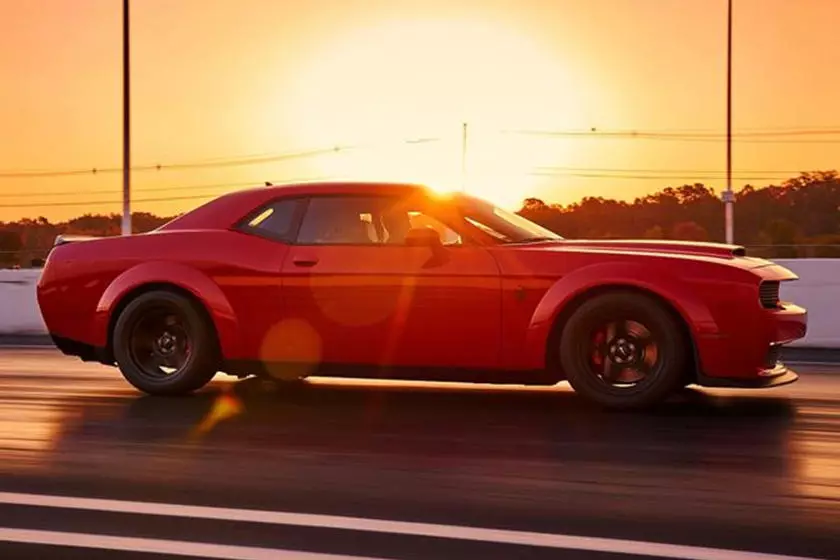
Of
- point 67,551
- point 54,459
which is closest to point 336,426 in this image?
point 54,459

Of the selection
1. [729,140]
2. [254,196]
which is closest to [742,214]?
[729,140]

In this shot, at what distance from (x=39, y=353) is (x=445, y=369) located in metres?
6.83

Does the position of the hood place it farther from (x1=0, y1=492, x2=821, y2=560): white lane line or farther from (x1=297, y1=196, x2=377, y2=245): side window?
(x1=0, y1=492, x2=821, y2=560): white lane line

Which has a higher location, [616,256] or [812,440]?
[616,256]

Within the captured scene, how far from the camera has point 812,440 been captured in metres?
6.88

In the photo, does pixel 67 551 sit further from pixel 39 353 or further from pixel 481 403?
pixel 39 353

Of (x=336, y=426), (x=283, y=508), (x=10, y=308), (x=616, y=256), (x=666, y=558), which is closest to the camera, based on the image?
(x=666, y=558)

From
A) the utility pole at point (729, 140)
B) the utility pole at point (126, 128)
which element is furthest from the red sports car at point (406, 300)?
the utility pole at point (729, 140)

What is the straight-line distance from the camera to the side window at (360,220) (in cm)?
882

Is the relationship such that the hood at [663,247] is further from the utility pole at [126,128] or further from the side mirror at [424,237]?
the utility pole at [126,128]

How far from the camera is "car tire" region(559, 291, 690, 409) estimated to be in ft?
25.8

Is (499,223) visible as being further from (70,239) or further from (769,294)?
(70,239)

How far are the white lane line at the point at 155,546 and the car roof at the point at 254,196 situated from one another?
15.0 ft

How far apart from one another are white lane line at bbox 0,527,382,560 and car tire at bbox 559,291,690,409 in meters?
3.88
